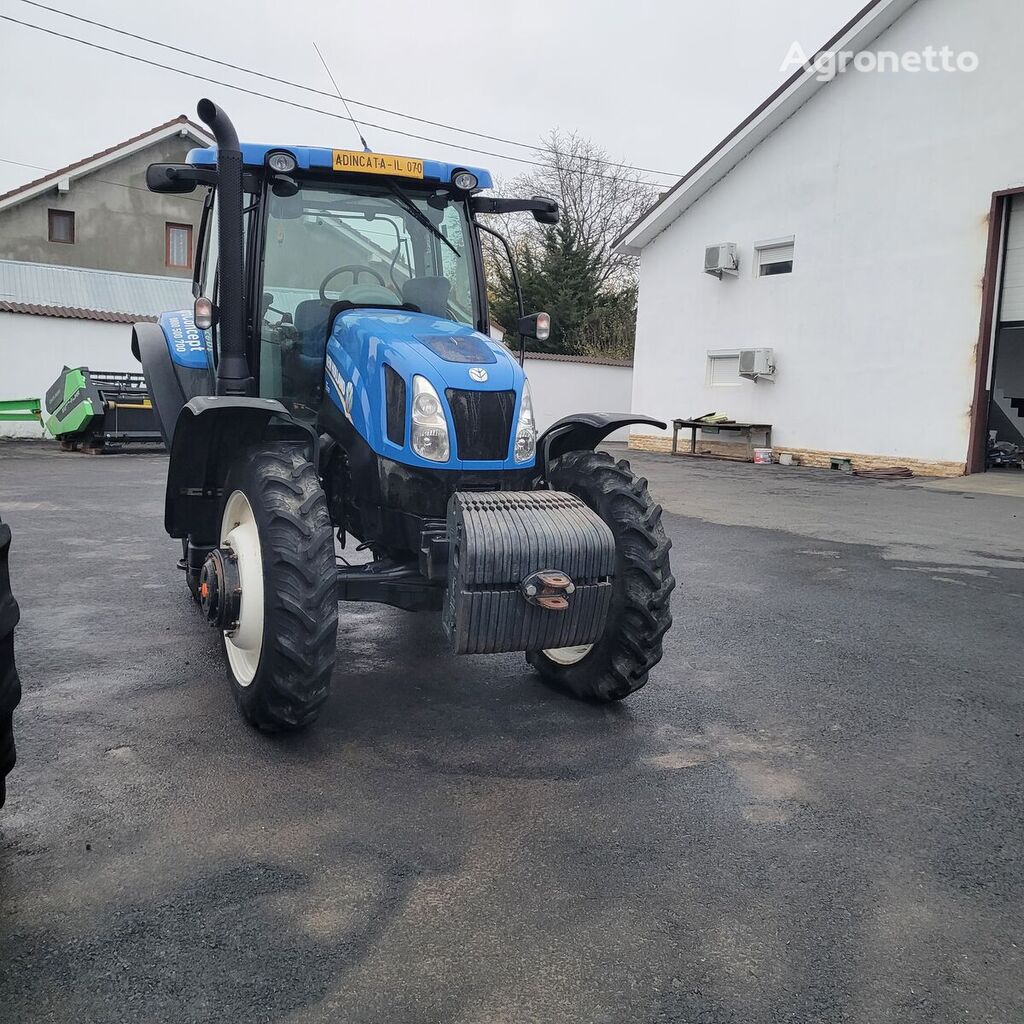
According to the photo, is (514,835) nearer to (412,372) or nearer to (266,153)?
(412,372)

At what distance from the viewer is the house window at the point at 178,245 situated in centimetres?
2711

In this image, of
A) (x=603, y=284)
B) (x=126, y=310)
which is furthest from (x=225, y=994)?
(x=603, y=284)

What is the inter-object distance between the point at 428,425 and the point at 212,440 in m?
1.09

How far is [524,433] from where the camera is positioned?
393 centimetres

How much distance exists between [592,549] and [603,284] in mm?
34105

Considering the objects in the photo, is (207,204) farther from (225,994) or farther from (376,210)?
(225,994)

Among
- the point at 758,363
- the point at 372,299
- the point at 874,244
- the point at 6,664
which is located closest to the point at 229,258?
the point at 372,299

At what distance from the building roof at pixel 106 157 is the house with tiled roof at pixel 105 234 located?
0.03 meters

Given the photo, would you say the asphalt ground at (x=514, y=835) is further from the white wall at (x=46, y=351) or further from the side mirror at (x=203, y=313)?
the white wall at (x=46, y=351)

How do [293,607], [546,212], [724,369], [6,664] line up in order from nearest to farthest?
[6,664] → [293,607] → [546,212] → [724,369]

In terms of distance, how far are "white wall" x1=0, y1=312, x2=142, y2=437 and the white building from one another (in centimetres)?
1251

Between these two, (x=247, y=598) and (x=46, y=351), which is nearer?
(x=247, y=598)

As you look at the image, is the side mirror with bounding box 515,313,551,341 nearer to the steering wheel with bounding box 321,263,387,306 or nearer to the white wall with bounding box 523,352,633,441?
the steering wheel with bounding box 321,263,387,306

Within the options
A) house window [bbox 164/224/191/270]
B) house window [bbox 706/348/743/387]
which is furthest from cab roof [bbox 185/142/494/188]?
house window [bbox 164/224/191/270]
